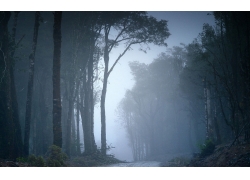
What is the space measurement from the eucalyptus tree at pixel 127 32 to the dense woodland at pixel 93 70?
0.20 feet

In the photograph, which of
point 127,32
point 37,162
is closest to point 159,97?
point 127,32

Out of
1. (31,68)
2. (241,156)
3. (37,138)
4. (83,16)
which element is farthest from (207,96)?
(37,138)

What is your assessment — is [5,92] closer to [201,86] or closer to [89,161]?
[89,161]

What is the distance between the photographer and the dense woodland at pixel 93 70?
23.8 ft

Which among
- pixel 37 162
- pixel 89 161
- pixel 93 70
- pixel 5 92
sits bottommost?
pixel 89 161

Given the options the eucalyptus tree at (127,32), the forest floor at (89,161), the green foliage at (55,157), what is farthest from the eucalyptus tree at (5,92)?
the eucalyptus tree at (127,32)

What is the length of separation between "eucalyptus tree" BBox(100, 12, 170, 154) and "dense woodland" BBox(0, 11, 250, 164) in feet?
0.20

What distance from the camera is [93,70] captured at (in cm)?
1469

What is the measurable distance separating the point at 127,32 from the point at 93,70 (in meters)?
4.01

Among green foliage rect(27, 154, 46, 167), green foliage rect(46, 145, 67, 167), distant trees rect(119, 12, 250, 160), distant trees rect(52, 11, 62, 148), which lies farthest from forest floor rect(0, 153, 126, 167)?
distant trees rect(119, 12, 250, 160)

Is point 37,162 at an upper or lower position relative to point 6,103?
lower

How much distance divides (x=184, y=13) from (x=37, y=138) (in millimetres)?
15677
